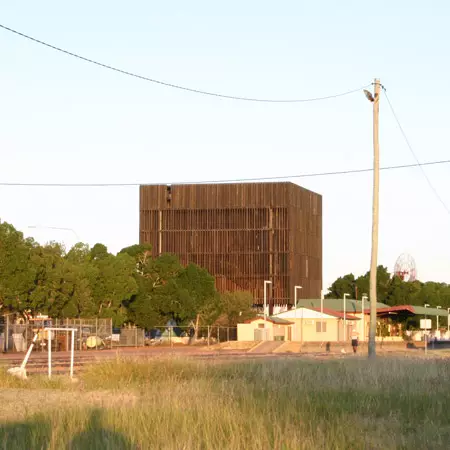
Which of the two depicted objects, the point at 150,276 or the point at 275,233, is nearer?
the point at 150,276

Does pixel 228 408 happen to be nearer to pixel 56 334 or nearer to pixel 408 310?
pixel 56 334

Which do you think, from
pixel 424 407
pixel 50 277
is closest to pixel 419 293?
pixel 50 277

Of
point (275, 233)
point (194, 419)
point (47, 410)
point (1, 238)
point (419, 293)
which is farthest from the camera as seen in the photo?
point (419, 293)

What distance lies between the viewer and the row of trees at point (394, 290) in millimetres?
163688

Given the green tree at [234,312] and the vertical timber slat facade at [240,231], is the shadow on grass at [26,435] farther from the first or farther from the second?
the vertical timber slat facade at [240,231]

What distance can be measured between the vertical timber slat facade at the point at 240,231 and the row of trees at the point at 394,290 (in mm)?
16288

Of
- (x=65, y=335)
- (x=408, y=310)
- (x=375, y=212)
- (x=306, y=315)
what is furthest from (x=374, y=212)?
(x=408, y=310)

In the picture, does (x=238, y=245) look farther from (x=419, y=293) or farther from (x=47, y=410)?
(x=47, y=410)

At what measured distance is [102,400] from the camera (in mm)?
19703

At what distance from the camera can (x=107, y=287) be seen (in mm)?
83938

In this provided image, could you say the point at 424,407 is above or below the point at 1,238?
below

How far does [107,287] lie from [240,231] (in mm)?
68267

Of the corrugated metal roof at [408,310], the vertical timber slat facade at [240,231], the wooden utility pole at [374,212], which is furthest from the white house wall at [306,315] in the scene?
the wooden utility pole at [374,212]

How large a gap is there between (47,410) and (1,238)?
51.6 m
